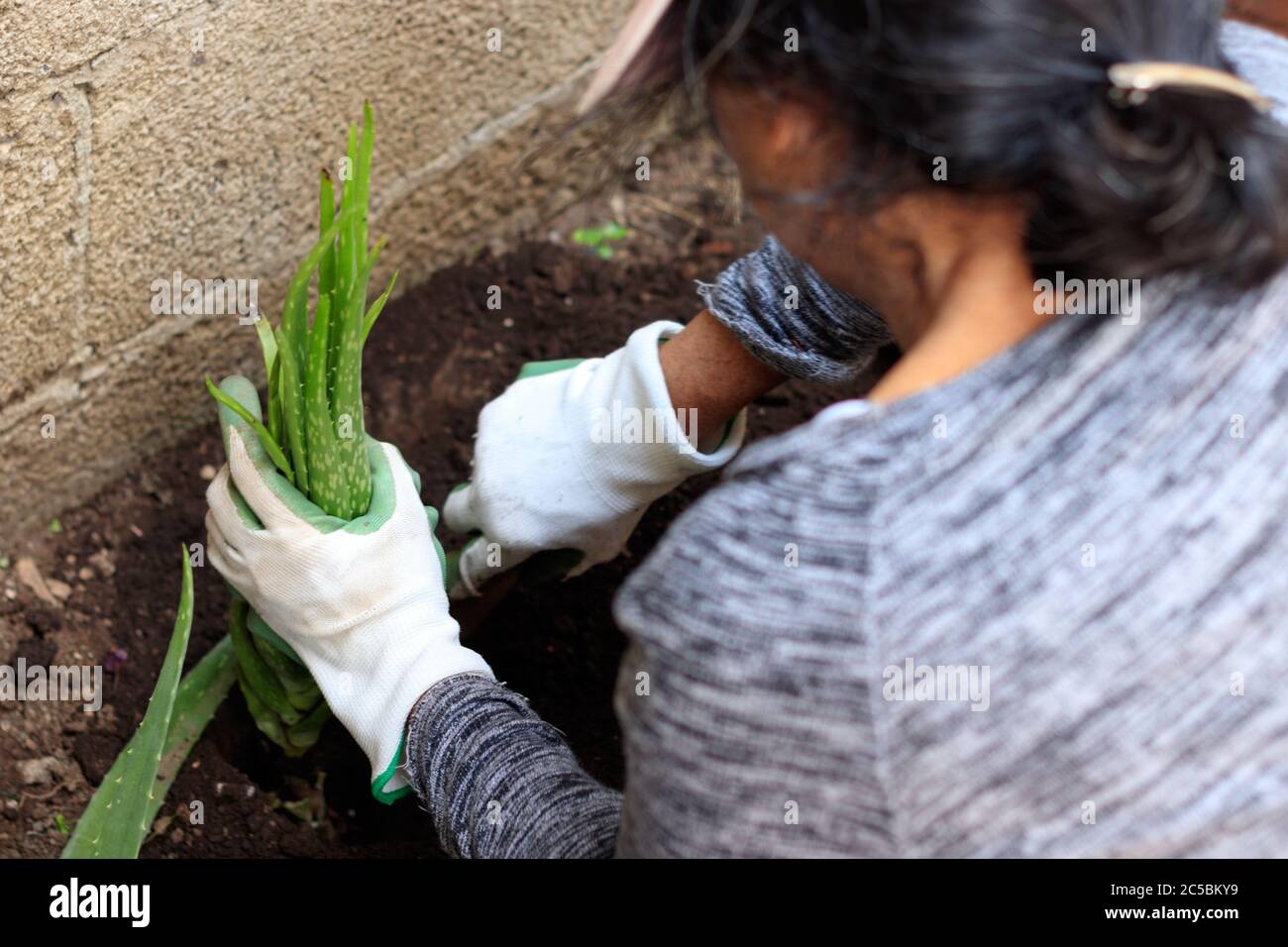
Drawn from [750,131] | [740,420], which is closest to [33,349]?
[740,420]

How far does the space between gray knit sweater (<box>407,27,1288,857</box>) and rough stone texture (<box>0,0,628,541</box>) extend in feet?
2.68

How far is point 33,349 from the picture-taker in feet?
4.55

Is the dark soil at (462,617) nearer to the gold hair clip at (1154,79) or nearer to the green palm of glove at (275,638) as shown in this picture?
the green palm of glove at (275,638)

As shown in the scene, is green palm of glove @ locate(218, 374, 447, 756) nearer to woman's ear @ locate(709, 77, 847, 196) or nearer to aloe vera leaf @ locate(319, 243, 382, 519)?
aloe vera leaf @ locate(319, 243, 382, 519)

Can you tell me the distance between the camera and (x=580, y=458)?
1371 millimetres

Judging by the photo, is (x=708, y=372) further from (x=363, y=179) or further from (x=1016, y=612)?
(x=1016, y=612)

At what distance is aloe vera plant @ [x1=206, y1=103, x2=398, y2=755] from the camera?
111 centimetres

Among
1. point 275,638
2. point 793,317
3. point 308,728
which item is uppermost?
point 793,317

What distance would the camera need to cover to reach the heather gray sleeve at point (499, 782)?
1.09 meters

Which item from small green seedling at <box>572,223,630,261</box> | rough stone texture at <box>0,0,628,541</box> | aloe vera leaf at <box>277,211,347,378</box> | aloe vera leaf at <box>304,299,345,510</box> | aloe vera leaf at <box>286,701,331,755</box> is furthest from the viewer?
small green seedling at <box>572,223,630,261</box>

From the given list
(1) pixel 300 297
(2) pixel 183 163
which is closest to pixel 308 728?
(1) pixel 300 297

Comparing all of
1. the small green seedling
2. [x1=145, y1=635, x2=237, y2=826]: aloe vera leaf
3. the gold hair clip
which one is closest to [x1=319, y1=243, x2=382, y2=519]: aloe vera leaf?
[x1=145, y1=635, x2=237, y2=826]: aloe vera leaf

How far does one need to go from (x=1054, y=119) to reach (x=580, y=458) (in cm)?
69
